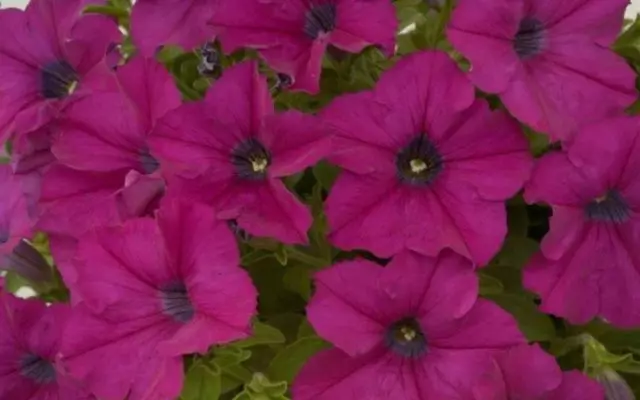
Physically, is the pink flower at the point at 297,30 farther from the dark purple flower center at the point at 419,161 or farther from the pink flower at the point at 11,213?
the pink flower at the point at 11,213

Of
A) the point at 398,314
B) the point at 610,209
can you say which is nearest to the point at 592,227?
the point at 610,209

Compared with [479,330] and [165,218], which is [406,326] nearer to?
[479,330]

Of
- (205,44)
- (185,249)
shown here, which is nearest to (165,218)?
(185,249)

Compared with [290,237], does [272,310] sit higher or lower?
lower

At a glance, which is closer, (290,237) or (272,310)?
(290,237)

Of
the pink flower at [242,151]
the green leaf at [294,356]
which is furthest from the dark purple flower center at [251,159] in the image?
the green leaf at [294,356]
